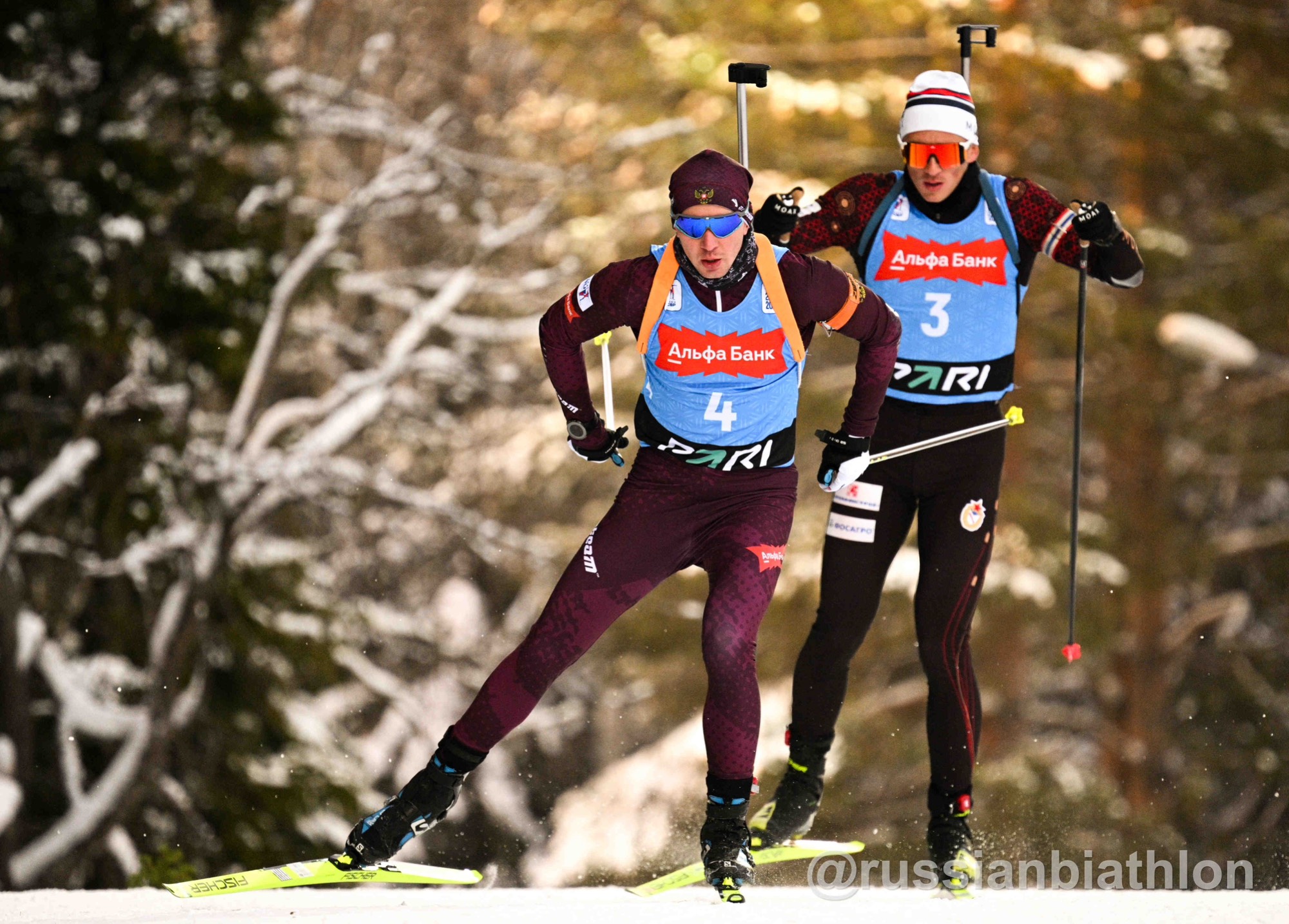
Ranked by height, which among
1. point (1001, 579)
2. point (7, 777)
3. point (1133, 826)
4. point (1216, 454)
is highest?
point (1216, 454)

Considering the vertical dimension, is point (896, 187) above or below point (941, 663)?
above

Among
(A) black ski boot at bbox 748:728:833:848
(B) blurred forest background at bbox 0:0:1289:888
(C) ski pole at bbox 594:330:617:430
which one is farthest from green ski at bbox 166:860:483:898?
(B) blurred forest background at bbox 0:0:1289:888

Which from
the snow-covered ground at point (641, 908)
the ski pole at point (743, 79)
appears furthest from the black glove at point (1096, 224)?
the snow-covered ground at point (641, 908)

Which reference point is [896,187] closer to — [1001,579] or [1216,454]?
[1001,579]

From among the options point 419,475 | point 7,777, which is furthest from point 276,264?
point 7,777

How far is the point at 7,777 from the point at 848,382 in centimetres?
751

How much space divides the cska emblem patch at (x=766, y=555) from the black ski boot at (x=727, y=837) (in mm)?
596

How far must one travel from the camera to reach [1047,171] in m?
12.9

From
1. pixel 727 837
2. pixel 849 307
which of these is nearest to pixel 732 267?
pixel 849 307

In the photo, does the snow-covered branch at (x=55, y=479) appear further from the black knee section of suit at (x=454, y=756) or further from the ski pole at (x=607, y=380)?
the black knee section of suit at (x=454, y=756)

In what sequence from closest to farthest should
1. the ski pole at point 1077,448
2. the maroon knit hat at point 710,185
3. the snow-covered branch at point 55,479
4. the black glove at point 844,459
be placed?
the maroon knit hat at point 710,185 → the black glove at point 844,459 → the ski pole at point 1077,448 → the snow-covered branch at point 55,479

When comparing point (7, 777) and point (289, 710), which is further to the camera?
point (289, 710)

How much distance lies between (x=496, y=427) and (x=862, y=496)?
1007cm

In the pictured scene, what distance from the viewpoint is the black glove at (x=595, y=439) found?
14.4 ft
